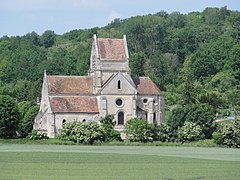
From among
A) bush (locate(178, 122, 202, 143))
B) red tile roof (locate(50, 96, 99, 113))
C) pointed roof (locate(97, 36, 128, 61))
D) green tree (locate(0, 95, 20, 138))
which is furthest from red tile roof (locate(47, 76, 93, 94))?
bush (locate(178, 122, 202, 143))

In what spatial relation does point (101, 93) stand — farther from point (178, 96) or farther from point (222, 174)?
point (222, 174)

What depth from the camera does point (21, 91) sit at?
486 feet

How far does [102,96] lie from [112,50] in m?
6.69

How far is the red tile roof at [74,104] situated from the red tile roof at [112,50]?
19.6 ft

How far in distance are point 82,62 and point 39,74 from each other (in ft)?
33.5

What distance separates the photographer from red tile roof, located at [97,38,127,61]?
4213 inches

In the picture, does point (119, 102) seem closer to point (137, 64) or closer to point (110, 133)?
point (110, 133)

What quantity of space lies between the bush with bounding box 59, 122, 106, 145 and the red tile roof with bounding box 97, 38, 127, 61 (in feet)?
48.5

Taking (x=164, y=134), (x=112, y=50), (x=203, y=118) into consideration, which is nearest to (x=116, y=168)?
(x=164, y=134)

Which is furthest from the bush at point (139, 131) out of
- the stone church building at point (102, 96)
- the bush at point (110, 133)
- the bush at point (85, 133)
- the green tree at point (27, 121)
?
the green tree at point (27, 121)

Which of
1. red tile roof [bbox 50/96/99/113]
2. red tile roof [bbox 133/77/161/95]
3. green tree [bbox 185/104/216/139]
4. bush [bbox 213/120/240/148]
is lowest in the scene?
bush [bbox 213/120/240/148]

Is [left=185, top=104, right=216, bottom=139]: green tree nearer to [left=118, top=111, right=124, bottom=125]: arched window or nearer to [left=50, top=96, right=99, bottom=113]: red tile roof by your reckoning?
[left=118, top=111, right=124, bottom=125]: arched window

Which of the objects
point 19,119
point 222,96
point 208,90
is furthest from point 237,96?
point 19,119

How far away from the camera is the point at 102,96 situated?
105000 millimetres
